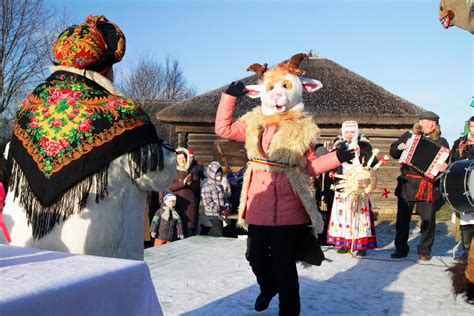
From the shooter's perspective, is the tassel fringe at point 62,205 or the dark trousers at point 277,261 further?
the dark trousers at point 277,261

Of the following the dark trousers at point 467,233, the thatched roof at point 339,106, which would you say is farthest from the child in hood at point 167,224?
the thatched roof at point 339,106

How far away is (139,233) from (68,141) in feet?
1.84

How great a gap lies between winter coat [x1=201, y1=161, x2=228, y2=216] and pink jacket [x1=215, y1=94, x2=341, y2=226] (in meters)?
3.89

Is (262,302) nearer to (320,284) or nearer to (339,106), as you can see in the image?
(320,284)

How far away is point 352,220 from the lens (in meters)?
6.05

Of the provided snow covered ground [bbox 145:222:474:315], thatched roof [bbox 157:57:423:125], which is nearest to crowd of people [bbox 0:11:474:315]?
snow covered ground [bbox 145:222:474:315]

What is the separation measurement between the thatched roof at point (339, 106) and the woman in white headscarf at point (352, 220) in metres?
6.55

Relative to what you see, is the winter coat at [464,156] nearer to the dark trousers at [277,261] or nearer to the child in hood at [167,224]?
the dark trousers at [277,261]

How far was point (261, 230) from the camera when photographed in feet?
11.9

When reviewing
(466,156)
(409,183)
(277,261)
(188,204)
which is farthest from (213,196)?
(277,261)

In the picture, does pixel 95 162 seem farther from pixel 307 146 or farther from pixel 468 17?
pixel 468 17

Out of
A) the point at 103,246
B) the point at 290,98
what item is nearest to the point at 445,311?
the point at 290,98

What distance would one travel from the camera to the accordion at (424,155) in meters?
5.67

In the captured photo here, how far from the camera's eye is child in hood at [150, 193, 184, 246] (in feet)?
23.5
